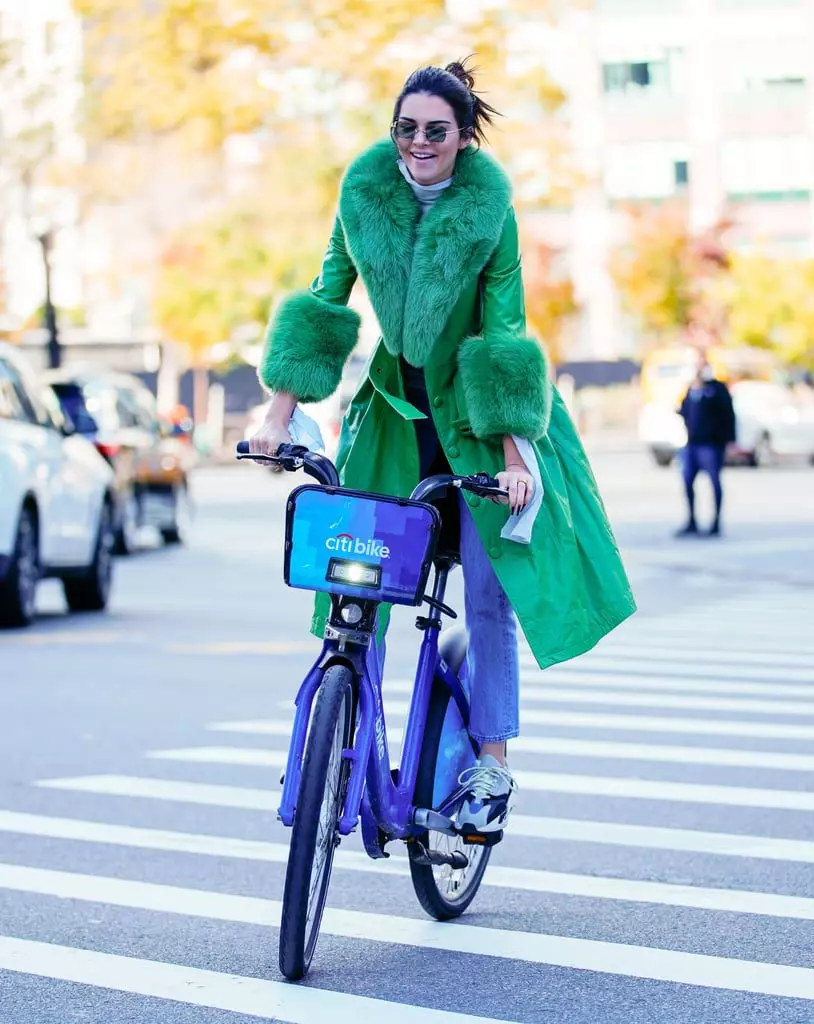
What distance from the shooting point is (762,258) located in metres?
66.6

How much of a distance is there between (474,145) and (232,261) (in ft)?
167

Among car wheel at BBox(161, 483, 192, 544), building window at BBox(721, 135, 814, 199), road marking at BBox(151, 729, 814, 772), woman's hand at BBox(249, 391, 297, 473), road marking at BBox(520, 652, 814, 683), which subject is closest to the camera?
woman's hand at BBox(249, 391, 297, 473)

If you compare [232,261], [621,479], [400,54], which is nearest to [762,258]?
[232,261]

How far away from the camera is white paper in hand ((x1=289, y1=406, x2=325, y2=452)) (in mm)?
5285

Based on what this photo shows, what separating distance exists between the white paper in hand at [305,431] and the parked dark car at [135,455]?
16.1 m

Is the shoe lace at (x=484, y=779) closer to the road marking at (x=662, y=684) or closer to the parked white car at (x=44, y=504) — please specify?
the road marking at (x=662, y=684)

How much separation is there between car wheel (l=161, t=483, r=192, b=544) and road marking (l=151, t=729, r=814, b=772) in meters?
14.0

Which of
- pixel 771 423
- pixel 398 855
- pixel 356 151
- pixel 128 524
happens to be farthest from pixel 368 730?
pixel 356 151

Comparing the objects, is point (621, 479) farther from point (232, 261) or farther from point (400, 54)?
point (232, 261)

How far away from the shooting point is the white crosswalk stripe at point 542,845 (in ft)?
16.8

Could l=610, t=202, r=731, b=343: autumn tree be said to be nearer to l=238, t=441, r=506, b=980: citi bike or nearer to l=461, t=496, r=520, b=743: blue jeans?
l=461, t=496, r=520, b=743: blue jeans

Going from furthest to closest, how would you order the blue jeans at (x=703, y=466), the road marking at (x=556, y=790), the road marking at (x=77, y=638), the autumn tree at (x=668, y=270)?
the autumn tree at (x=668, y=270) → the blue jeans at (x=703, y=466) → the road marking at (x=77, y=638) → the road marking at (x=556, y=790)

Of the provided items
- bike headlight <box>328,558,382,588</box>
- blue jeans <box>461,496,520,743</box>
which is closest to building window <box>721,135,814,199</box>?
blue jeans <box>461,496,520,743</box>

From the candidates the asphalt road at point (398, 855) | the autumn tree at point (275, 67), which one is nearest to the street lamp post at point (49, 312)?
the autumn tree at point (275, 67)
